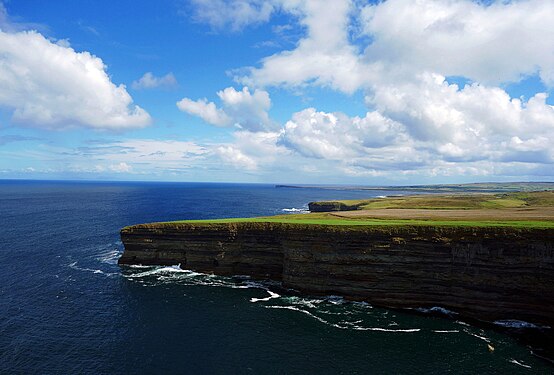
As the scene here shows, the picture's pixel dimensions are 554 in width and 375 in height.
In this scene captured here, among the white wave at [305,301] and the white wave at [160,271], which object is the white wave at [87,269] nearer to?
the white wave at [160,271]

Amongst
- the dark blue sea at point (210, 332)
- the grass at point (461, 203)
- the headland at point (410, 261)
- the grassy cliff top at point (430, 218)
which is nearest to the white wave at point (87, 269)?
the dark blue sea at point (210, 332)

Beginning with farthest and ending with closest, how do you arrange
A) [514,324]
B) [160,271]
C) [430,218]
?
[430,218] → [160,271] → [514,324]

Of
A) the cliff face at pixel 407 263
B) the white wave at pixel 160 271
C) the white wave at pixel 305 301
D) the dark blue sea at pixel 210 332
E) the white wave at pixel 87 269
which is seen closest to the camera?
the dark blue sea at pixel 210 332

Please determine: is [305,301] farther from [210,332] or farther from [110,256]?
[110,256]

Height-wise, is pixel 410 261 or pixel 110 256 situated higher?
pixel 410 261

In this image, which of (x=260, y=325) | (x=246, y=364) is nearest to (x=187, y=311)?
(x=260, y=325)

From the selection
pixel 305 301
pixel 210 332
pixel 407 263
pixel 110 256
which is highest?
pixel 407 263

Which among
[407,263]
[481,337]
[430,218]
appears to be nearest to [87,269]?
[407,263]

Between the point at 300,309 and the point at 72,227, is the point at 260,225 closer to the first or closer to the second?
the point at 300,309
